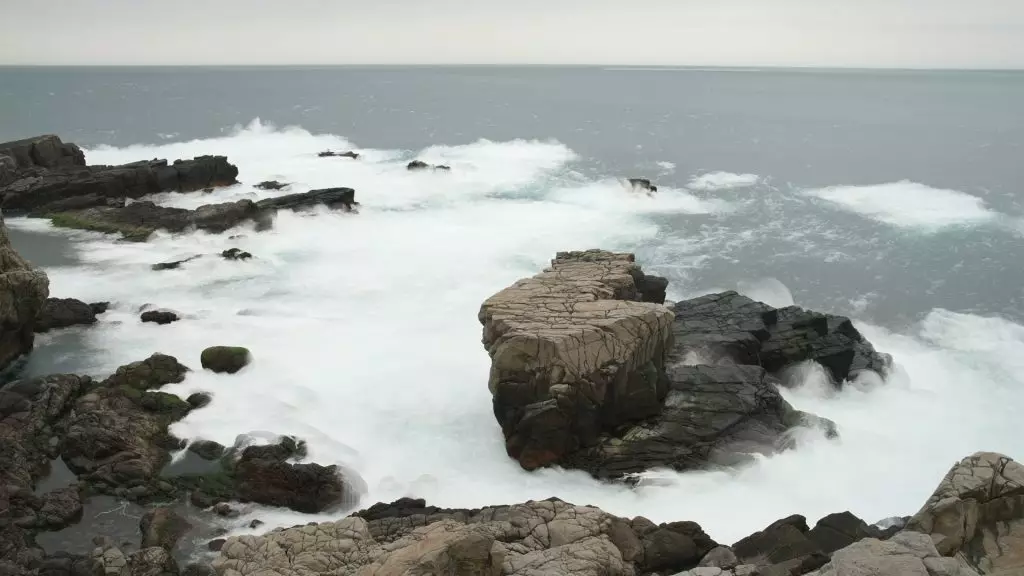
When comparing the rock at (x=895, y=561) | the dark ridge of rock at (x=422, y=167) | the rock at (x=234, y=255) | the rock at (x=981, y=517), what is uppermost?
the rock at (x=895, y=561)

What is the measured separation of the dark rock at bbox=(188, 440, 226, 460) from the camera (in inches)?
648

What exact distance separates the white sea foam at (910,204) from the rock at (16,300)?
37.6m

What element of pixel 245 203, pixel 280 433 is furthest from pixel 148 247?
pixel 280 433

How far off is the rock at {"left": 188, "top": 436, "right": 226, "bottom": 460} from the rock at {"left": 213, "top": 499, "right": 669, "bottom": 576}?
15.8ft

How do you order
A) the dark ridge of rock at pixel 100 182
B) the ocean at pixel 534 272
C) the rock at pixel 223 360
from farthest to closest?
the dark ridge of rock at pixel 100 182 → the rock at pixel 223 360 → the ocean at pixel 534 272

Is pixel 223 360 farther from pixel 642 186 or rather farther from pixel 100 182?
pixel 642 186

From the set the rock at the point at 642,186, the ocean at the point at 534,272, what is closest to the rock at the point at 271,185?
the ocean at the point at 534,272

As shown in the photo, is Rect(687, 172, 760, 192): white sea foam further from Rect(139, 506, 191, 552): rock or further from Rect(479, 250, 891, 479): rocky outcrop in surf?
Rect(139, 506, 191, 552): rock

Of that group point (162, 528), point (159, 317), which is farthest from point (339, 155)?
point (162, 528)

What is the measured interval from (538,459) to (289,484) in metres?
5.02

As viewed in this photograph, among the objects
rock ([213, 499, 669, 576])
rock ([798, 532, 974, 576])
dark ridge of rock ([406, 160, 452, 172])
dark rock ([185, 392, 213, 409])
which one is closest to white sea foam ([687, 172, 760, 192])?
dark ridge of rock ([406, 160, 452, 172])

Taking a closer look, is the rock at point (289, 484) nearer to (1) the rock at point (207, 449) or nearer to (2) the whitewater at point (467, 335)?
(2) the whitewater at point (467, 335)

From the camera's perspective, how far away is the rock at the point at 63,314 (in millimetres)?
22547

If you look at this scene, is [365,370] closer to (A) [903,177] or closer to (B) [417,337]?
(B) [417,337]
